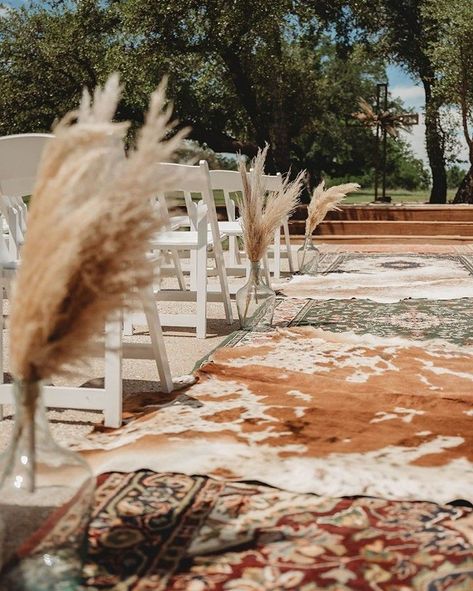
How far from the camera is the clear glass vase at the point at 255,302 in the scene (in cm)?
437

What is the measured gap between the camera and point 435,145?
52.0 feet

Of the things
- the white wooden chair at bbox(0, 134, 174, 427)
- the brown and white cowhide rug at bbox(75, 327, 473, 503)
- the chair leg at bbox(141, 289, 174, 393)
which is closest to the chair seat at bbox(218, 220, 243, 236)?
the brown and white cowhide rug at bbox(75, 327, 473, 503)

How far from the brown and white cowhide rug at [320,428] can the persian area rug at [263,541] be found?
10 centimetres

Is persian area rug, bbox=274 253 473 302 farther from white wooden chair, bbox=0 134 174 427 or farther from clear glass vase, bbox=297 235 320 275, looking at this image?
white wooden chair, bbox=0 134 174 427

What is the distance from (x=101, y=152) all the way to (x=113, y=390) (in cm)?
142

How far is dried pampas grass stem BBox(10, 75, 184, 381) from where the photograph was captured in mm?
1293

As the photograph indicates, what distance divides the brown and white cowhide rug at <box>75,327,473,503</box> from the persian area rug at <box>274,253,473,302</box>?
2.27 meters

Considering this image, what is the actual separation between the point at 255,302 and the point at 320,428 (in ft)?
6.06

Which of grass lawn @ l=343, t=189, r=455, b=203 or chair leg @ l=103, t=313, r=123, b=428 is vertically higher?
grass lawn @ l=343, t=189, r=455, b=203

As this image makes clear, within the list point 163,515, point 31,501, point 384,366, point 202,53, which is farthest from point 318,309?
point 202,53

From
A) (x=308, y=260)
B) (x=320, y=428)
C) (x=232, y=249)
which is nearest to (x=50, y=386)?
(x=320, y=428)

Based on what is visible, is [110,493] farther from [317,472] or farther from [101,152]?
[101,152]

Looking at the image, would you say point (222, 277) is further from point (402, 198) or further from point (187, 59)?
point (402, 198)

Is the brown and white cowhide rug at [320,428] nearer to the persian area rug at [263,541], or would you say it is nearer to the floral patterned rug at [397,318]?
the persian area rug at [263,541]
